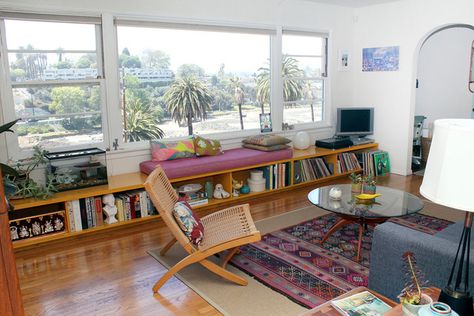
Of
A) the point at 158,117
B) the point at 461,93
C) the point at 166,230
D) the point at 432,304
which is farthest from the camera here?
the point at 461,93

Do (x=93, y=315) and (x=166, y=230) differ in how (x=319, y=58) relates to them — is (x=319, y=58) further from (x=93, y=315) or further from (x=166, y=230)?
(x=93, y=315)

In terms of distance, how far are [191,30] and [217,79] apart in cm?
68

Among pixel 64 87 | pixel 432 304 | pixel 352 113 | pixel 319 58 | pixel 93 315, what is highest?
pixel 319 58

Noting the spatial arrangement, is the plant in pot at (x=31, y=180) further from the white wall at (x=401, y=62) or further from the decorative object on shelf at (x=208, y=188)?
the white wall at (x=401, y=62)

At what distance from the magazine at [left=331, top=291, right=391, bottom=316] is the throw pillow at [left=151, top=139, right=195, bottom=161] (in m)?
2.95

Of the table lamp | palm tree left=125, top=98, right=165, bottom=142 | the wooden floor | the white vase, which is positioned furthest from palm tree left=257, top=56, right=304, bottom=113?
the white vase

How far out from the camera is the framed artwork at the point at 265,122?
5.44 meters

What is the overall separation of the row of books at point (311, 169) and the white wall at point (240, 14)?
0.69 metres

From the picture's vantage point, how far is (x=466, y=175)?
52.0 inches

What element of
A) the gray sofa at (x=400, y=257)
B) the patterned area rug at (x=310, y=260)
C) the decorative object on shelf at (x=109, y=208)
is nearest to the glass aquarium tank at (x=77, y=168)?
the decorative object on shelf at (x=109, y=208)

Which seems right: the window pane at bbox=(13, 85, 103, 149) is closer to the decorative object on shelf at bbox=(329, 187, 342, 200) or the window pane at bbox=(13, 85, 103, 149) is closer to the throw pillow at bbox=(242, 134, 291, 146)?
the throw pillow at bbox=(242, 134, 291, 146)

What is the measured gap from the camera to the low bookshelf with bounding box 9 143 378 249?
3.56 m

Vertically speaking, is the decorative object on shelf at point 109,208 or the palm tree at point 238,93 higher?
the palm tree at point 238,93

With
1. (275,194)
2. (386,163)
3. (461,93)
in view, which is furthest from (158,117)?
(461,93)
